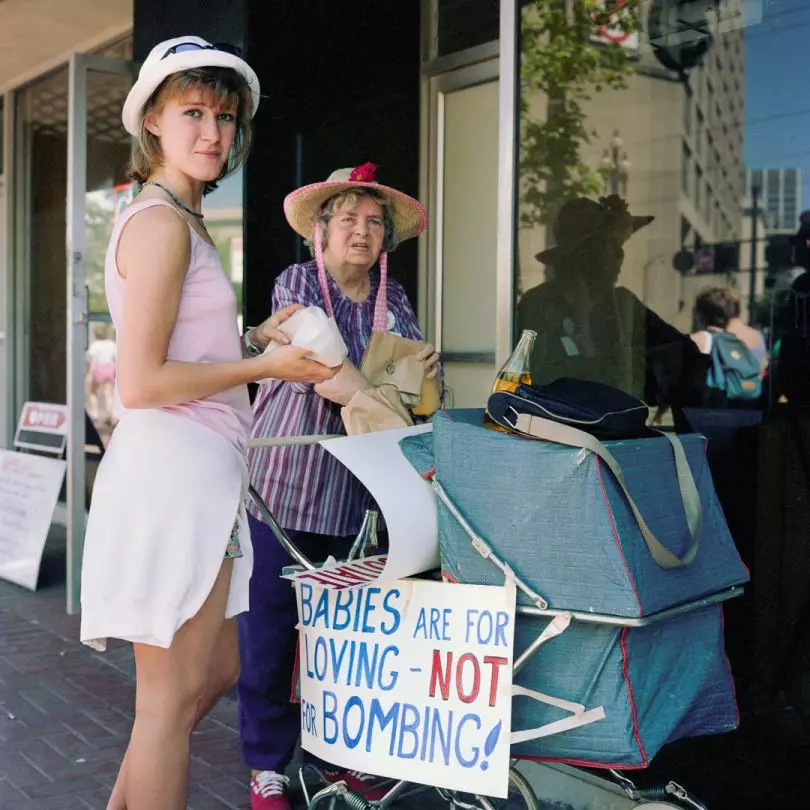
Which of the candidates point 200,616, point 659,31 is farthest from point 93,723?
point 659,31

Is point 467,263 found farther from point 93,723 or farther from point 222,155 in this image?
point 222,155

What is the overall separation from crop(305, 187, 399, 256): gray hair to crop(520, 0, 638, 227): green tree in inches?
28.1

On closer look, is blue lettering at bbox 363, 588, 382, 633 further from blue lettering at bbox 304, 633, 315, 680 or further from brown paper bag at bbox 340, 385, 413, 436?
brown paper bag at bbox 340, 385, 413, 436

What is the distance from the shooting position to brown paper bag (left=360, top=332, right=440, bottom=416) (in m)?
3.19

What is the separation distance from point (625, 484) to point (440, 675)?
59 cm

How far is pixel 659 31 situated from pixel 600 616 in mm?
2457

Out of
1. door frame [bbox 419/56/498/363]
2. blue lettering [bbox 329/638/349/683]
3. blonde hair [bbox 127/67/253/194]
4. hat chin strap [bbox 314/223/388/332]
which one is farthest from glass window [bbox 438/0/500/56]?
blue lettering [bbox 329/638/349/683]

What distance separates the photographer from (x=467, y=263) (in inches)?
229

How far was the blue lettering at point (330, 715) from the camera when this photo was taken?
8.37ft

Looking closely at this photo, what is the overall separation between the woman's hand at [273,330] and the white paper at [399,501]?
0.84ft

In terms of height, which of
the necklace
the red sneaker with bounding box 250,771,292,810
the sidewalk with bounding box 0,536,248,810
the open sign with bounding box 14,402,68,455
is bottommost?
the sidewalk with bounding box 0,536,248,810

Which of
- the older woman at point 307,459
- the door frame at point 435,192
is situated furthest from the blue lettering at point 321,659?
the door frame at point 435,192

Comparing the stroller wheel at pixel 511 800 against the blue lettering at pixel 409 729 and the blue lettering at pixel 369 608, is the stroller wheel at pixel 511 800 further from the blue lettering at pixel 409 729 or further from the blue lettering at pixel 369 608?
the blue lettering at pixel 369 608

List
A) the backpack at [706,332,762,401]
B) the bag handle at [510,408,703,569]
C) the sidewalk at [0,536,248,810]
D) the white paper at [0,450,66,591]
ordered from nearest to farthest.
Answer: the bag handle at [510,408,703,569], the backpack at [706,332,762,401], the sidewalk at [0,536,248,810], the white paper at [0,450,66,591]
